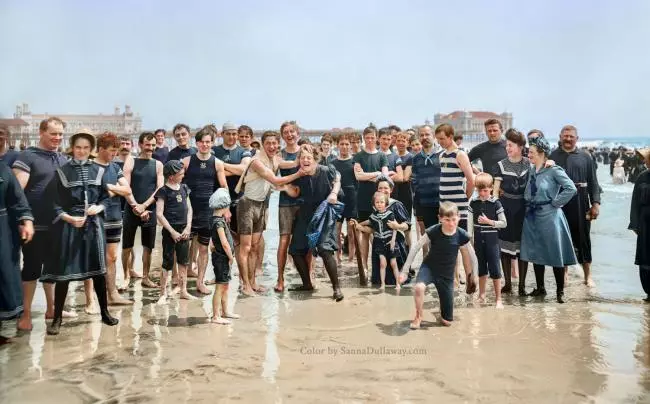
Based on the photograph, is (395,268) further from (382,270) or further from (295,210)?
(295,210)

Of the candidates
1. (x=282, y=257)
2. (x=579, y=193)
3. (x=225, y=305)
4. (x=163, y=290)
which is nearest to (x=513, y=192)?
(x=579, y=193)

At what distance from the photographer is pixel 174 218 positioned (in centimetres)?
620

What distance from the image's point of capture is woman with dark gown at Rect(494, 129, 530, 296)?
21.1ft

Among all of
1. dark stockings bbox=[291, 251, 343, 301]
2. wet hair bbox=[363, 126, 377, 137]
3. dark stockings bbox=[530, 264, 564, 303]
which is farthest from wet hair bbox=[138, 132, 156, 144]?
dark stockings bbox=[530, 264, 564, 303]

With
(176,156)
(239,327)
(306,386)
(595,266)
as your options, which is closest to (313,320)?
(239,327)

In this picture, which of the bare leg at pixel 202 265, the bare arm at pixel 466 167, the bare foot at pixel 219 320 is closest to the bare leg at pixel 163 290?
the bare leg at pixel 202 265

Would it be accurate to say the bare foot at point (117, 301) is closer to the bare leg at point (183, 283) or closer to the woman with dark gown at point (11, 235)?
the bare leg at point (183, 283)

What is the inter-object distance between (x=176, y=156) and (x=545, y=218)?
4.65 meters

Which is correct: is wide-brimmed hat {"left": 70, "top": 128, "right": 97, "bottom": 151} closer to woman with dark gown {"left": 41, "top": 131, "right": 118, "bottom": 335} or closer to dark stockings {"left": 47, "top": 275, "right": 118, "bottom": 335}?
woman with dark gown {"left": 41, "top": 131, "right": 118, "bottom": 335}

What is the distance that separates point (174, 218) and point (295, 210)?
1.45 m

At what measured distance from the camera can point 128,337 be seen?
16.1ft

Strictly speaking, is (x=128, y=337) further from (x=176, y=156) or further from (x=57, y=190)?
(x=176, y=156)

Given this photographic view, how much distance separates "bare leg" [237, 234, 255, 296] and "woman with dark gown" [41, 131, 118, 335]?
1656mm

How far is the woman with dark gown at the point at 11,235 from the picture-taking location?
183 inches
